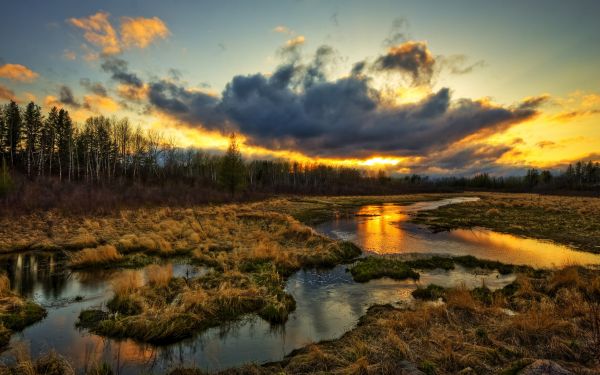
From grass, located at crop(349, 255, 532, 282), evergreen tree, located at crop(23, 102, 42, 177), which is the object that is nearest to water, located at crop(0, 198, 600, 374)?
grass, located at crop(349, 255, 532, 282)

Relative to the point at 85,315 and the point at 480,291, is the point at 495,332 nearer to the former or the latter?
the point at 480,291

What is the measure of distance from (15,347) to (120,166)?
307 feet

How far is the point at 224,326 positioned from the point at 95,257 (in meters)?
12.4

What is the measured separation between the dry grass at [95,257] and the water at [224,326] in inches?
33.7

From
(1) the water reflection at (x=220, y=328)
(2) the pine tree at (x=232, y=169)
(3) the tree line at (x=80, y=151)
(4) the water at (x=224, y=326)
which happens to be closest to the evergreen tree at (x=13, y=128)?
(3) the tree line at (x=80, y=151)

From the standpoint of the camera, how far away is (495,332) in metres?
9.38

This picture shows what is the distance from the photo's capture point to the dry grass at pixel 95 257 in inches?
741

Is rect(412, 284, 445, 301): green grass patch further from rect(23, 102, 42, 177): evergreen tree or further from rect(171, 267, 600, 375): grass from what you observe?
rect(23, 102, 42, 177): evergreen tree

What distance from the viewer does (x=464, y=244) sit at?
26391 mm

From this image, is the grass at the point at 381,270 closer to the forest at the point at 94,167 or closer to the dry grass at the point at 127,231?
the dry grass at the point at 127,231

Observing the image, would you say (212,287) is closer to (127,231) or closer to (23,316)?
(23,316)

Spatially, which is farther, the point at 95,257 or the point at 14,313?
the point at 95,257

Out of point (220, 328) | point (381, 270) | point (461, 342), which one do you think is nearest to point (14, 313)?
point (220, 328)

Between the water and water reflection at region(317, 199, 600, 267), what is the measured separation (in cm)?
20
